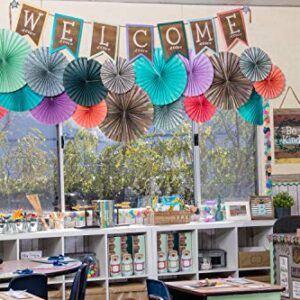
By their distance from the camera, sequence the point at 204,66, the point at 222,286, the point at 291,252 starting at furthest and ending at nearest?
the point at 204,66
the point at 291,252
the point at 222,286

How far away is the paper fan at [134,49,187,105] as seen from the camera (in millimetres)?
9141

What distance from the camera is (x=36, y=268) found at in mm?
7000

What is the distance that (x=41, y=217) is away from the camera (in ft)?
28.4

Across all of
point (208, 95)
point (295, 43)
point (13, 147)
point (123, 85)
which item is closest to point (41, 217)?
point (13, 147)

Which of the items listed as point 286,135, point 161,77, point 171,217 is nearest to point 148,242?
point 171,217

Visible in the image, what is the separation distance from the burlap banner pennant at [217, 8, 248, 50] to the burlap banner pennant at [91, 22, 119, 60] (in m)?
1.18

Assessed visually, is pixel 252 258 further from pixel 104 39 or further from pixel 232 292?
pixel 232 292

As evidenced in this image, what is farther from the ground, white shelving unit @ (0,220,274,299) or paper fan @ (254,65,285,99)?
paper fan @ (254,65,285,99)

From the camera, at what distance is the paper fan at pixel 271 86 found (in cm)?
948

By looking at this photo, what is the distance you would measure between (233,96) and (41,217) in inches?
97.5

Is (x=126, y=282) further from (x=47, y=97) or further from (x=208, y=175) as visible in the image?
(x=47, y=97)

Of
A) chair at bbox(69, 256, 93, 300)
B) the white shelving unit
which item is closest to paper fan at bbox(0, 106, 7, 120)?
the white shelving unit

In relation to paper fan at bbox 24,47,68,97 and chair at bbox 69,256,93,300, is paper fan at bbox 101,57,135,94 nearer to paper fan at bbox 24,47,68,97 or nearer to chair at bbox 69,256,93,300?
paper fan at bbox 24,47,68,97

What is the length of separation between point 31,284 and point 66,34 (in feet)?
10.7
